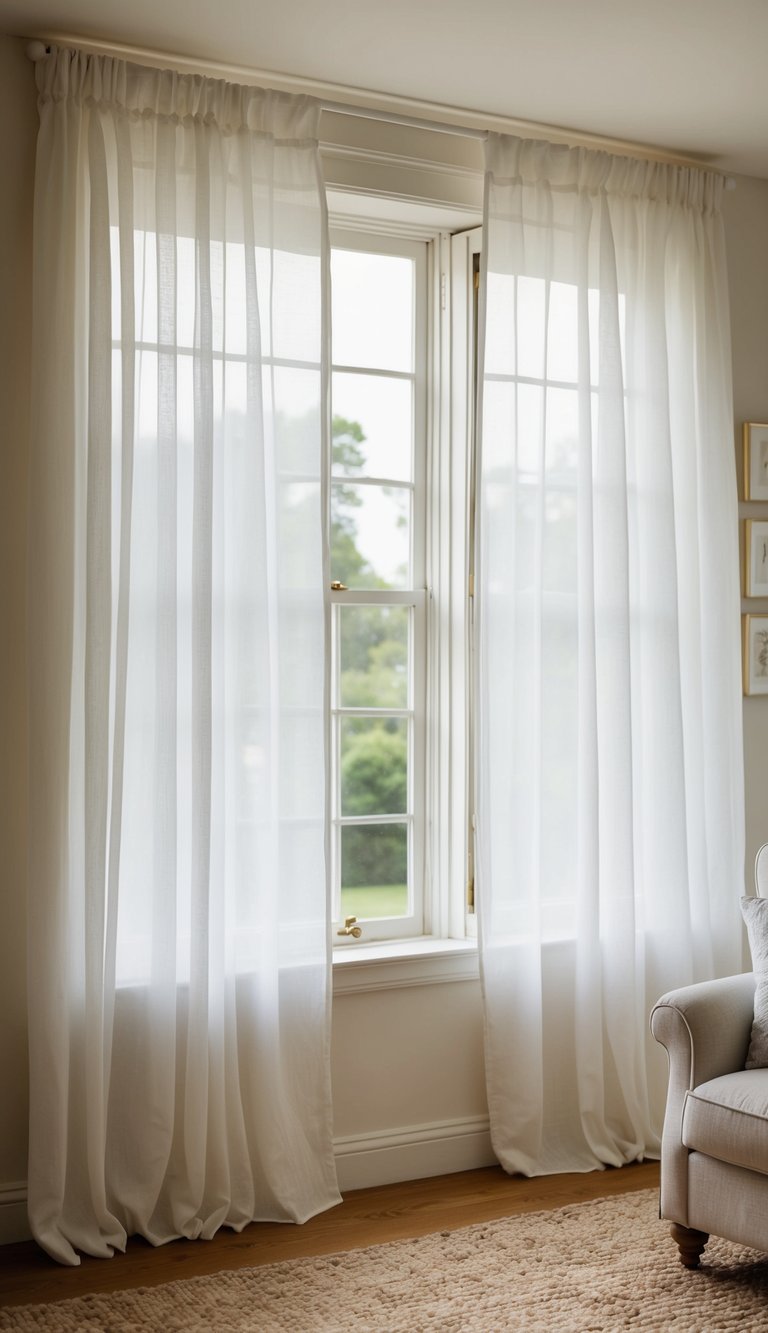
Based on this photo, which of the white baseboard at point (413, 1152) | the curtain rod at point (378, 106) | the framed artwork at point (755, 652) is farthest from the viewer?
the framed artwork at point (755, 652)

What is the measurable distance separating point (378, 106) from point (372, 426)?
35.4 inches

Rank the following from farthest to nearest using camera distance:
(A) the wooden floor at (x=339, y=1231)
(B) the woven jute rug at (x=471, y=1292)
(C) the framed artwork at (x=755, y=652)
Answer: (C) the framed artwork at (x=755, y=652) → (A) the wooden floor at (x=339, y=1231) → (B) the woven jute rug at (x=471, y=1292)

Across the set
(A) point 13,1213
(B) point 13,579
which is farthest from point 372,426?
(A) point 13,1213

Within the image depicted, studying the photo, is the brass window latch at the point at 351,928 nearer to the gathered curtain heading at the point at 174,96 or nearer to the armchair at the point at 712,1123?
the armchair at the point at 712,1123

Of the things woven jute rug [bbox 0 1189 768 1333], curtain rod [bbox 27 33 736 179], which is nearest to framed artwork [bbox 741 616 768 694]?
curtain rod [bbox 27 33 736 179]

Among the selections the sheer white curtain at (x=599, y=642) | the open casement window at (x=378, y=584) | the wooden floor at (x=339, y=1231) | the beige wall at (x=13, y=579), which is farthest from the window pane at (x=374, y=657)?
the wooden floor at (x=339, y=1231)

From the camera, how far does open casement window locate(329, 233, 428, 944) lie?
12.7 feet

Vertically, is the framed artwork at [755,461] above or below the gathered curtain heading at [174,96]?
below

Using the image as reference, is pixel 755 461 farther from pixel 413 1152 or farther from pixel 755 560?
pixel 413 1152

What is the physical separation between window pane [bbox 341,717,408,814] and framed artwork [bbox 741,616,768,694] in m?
1.16

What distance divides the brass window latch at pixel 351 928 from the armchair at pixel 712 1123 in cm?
100

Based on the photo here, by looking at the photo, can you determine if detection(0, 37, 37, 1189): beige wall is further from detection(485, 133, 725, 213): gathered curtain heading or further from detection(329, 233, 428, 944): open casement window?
detection(485, 133, 725, 213): gathered curtain heading

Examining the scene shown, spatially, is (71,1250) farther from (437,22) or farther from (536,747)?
(437,22)

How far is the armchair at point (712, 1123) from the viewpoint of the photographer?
9.37 ft
